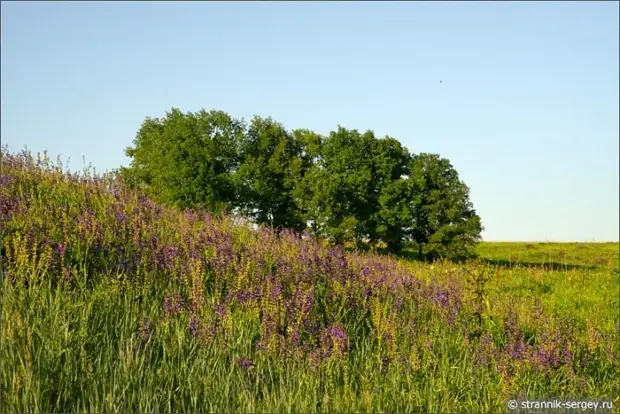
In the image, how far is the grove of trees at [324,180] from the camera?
37906 mm

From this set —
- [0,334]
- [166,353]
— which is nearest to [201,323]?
[166,353]

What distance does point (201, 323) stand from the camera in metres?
5.98

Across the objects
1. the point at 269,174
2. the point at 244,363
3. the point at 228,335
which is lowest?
the point at 244,363

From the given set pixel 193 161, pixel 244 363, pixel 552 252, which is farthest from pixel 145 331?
pixel 552 252

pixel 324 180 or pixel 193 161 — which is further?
pixel 324 180

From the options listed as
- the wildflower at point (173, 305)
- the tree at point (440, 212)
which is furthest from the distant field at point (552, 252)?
the wildflower at point (173, 305)

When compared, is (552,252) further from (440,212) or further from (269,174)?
(269,174)

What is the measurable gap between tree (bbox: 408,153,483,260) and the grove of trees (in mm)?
76

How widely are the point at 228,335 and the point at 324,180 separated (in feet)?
111

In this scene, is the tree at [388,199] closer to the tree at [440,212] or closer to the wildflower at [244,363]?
the tree at [440,212]

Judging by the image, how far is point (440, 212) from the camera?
4278cm

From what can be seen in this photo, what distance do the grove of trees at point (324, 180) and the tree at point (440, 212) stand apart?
3.0 inches

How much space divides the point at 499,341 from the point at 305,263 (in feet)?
10.1

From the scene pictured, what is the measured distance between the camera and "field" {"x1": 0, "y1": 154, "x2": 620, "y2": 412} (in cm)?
488
